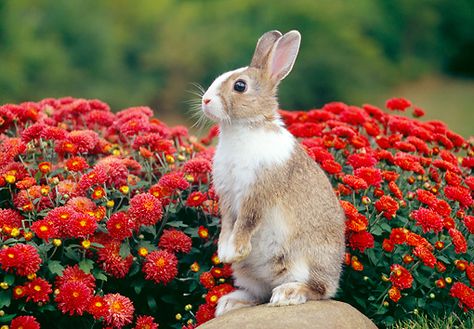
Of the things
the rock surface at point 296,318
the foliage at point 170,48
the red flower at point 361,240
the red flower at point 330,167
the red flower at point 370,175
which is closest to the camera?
the rock surface at point 296,318

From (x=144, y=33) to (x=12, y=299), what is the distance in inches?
508

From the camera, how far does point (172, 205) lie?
4605mm

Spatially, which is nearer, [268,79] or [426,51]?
[268,79]

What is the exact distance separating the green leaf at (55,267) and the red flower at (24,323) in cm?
27

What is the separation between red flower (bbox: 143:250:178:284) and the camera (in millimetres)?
4090

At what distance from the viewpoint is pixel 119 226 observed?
4023 mm

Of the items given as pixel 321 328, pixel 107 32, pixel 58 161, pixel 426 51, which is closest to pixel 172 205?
pixel 58 161

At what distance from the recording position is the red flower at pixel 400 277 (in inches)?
163

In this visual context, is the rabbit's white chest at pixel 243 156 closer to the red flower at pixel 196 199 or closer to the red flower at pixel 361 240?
the red flower at pixel 196 199

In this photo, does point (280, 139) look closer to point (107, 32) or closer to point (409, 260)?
point (409, 260)

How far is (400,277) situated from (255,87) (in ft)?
4.61

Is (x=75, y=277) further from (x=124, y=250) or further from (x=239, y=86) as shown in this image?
(x=239, y=86)

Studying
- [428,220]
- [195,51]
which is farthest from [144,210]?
[195,51]

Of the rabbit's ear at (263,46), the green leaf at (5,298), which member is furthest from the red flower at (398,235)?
the green leaf at (5,298)
